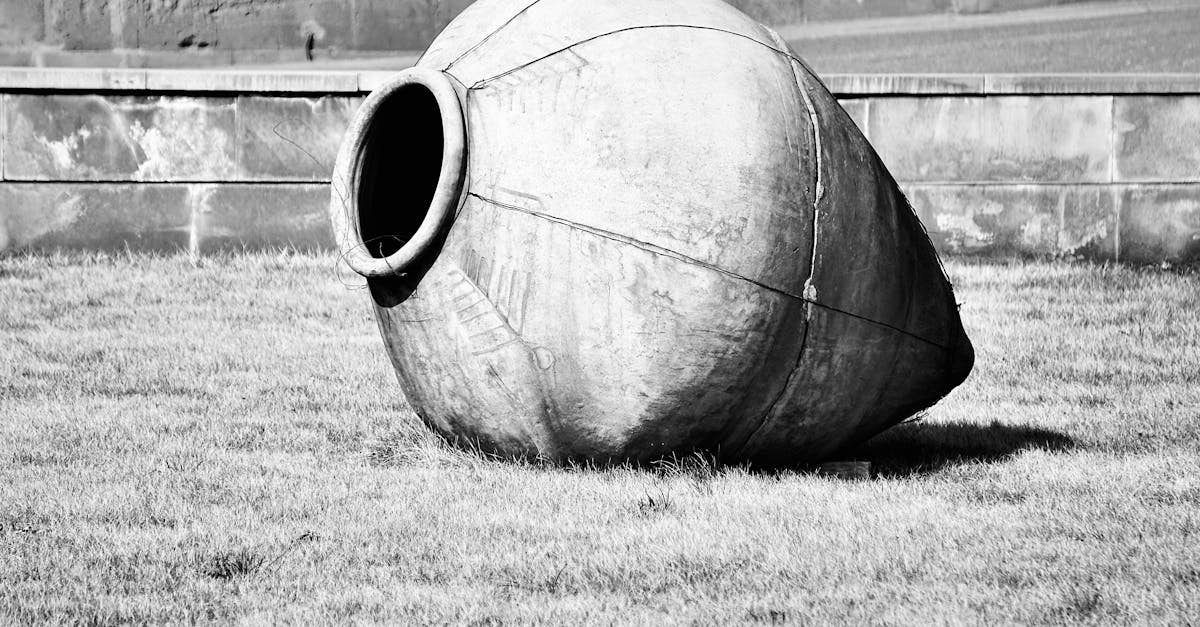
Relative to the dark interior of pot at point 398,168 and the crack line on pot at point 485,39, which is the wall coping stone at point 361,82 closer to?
the dark interior of pot at point 398,168

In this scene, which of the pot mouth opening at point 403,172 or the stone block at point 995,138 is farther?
the stone block at point 995,138

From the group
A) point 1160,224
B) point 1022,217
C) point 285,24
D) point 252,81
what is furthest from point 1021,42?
point 252,81

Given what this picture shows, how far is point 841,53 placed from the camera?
15867 mm

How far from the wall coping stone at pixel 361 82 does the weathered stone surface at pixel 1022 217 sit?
2.61 feet

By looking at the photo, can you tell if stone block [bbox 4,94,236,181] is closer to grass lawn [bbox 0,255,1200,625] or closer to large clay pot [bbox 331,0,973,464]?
grass lawn [bbox 0,255,1200,625]

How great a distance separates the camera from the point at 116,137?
A: 11.7 m

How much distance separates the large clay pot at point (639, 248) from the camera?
16.6 feet

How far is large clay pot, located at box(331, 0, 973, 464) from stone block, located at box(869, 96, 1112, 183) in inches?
256

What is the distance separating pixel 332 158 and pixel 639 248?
24.1 ft

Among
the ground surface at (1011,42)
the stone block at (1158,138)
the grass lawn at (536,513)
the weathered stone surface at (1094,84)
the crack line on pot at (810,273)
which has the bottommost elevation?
the grass lawn at (536,513)

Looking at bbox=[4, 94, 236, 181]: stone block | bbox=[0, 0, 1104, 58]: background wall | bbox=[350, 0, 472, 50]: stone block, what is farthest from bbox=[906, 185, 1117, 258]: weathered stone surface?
bbox=[350, 0, 472, 50]: stone block

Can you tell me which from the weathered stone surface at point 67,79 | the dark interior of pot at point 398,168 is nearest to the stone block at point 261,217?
the weathered stone surface at point 67,79

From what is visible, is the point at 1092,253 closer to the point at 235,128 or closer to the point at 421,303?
the point at 235,128

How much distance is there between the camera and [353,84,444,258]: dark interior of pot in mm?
5660
